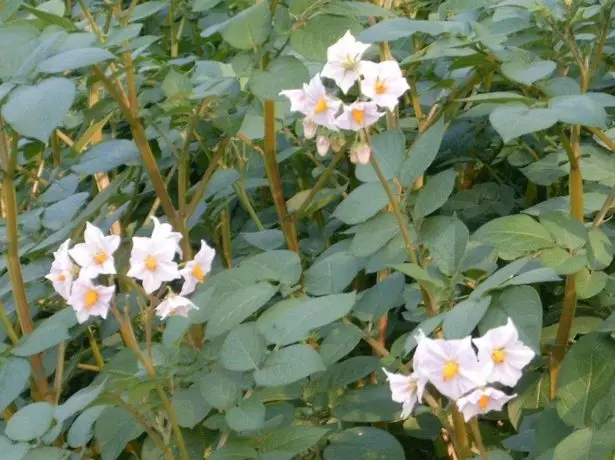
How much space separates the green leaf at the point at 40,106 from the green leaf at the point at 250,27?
0.24 meters

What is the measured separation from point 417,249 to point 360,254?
0.25ft

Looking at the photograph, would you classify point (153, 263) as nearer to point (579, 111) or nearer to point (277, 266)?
point (277, 266)

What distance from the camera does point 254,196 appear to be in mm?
1894

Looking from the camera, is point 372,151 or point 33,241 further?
point 33,241

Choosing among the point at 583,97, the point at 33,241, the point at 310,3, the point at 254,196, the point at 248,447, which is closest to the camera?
the point at 583,97

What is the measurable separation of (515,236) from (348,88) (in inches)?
9.4

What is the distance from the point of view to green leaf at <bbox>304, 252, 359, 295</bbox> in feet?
3.87

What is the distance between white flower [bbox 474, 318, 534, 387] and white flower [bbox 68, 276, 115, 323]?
0.41 metres

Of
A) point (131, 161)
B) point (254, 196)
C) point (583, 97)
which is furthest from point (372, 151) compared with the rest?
point (254, 196)

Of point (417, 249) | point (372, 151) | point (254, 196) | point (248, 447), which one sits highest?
point (372, 151)

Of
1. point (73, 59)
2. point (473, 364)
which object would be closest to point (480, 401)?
point (473, 364)

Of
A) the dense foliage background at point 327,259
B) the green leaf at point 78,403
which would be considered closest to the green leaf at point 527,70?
the dense foliage background at point 327,259

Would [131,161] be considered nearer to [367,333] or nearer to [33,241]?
[33,241]

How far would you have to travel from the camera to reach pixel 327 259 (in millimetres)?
1228
